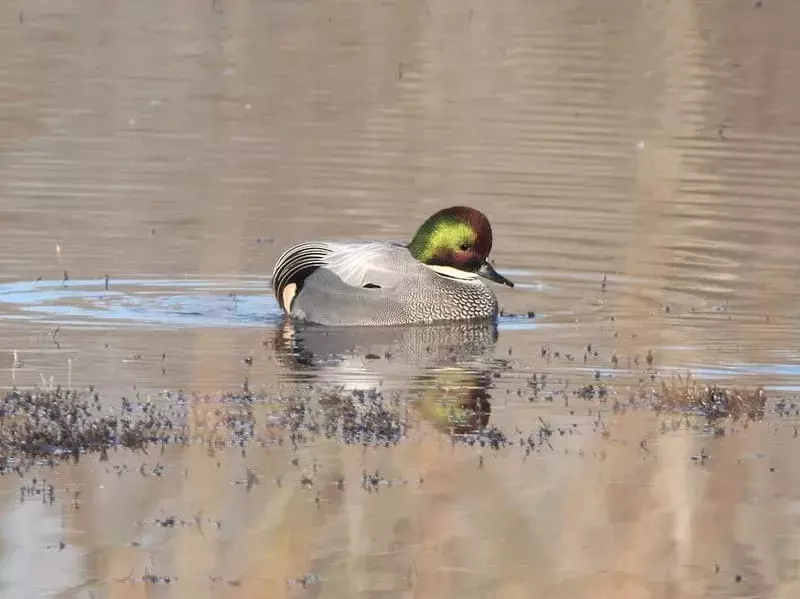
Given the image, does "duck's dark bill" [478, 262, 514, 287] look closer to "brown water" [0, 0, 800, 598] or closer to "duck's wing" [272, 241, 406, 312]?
"brown water" [0, 0, 800, 598]

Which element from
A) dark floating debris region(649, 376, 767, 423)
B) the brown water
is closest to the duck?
the brown water

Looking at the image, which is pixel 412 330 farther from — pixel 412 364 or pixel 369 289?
pixel 412 364

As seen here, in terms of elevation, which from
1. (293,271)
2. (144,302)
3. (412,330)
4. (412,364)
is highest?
(293,271)

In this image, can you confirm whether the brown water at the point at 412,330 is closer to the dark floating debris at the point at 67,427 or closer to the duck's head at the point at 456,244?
the dark floating debris at the point at 67,427

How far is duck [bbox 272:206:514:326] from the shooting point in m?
13.8

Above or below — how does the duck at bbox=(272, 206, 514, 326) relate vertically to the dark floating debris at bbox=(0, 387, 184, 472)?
above

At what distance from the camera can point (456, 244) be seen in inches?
564

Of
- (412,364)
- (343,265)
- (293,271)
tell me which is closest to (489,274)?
(343,265)

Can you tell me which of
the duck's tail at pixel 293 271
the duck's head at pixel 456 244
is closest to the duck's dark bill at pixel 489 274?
the duck's head at pixel 456 244

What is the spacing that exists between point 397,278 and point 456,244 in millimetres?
642

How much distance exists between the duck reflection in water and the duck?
0.34ft

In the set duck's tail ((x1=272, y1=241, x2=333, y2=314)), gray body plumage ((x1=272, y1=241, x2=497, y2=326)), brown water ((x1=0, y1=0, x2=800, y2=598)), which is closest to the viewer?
brown water ((x1=0, y1=0, x2=800, y2=598))

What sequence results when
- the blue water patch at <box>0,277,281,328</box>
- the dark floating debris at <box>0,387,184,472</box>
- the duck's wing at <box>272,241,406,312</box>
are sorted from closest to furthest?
the dark floating debris at <box>0,387,184,472</box> < the blue water patch at <box>0,277,281,328</box> < the duck's wing at <box>272,241,406,312</box>

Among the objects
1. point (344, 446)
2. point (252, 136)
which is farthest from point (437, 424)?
point (252, 136)
